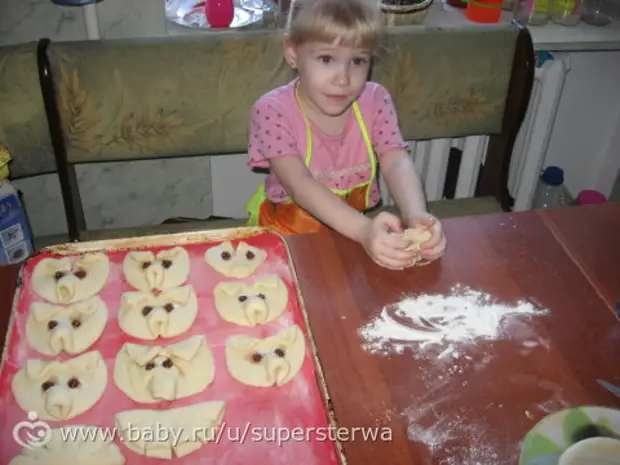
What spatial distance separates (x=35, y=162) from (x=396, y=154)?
38.2 inches

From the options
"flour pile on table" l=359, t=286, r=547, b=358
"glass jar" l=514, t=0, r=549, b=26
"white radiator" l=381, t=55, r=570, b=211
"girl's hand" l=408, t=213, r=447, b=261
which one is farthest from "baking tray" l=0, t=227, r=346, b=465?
"glass jar" l=514, t=0, r=549, b=26

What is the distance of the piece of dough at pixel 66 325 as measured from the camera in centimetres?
98

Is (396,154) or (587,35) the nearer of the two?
(396,154)

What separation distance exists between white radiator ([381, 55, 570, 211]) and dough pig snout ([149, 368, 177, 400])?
1.51 meters

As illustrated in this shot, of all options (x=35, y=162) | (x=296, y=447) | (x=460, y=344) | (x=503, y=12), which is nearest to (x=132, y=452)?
(x=296, y=447)

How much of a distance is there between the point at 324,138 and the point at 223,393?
31.0 inches

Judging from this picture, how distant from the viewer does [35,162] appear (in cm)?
167

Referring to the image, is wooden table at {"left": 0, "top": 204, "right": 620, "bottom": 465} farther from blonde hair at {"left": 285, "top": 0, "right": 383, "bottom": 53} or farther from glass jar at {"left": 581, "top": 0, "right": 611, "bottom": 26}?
glass jar at {"left": 581, "top": 0, "right": 611, "bottom": 26}

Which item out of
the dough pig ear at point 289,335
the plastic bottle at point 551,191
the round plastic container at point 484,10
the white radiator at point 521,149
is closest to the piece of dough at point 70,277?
the dough pig ear at point 289,335

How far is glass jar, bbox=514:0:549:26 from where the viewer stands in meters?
2.11

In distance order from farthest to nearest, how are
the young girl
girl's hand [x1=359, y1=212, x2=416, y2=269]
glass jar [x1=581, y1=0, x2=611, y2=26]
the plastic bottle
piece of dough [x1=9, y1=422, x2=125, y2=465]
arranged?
the plastic bottle < glass jar [x1=581, y1=0, x2=611, y2=26] < the young girl < girl's hand [x1=359, y1=212, x2=416, y2=269] < piece of dough [x1=9, y1=422, x2=125, y2=465]

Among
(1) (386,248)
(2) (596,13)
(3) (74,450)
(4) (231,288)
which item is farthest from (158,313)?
(2) (596,13)

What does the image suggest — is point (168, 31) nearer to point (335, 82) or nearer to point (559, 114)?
point (335, 82)

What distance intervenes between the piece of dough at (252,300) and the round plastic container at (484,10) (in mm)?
1407
